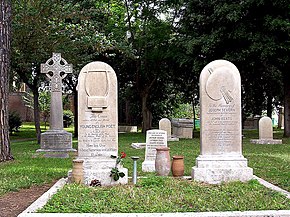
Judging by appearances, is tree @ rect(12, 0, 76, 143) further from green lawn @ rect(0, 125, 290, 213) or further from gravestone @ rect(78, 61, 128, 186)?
gravestone @ rect(78, 61, 128, 186)

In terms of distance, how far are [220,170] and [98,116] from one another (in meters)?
2.68

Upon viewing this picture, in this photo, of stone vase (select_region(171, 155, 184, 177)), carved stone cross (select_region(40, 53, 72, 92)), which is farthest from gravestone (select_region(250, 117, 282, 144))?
stone vase (select_region(171, 155, 184, 177))

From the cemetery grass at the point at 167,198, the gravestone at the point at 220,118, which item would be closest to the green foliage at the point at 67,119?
the gravestone at the point at 220,118

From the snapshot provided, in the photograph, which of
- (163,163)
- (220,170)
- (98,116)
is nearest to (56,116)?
(98,116)

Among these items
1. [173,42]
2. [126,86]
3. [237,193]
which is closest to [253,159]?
A: [237,193]

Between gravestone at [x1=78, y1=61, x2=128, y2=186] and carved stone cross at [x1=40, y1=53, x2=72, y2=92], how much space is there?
23.9 feet

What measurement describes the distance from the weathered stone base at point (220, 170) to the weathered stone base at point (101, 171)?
59.8 inches

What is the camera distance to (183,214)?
5676 mm

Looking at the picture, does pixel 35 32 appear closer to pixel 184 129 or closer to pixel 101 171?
pixel 184 129

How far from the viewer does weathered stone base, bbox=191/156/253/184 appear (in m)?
8.27

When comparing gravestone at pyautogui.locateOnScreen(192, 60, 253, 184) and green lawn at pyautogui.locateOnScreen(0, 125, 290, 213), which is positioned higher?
gravestone at pyautogui.locateOnScreen(192, 60, 253, 184)

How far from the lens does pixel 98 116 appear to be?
8.29m

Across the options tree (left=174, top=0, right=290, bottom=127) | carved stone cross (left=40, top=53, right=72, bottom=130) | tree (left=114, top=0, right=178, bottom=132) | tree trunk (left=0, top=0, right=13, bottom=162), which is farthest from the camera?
tree (left=114, top=0, right=178, bottom=132)

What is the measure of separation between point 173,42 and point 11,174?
1617 cm
